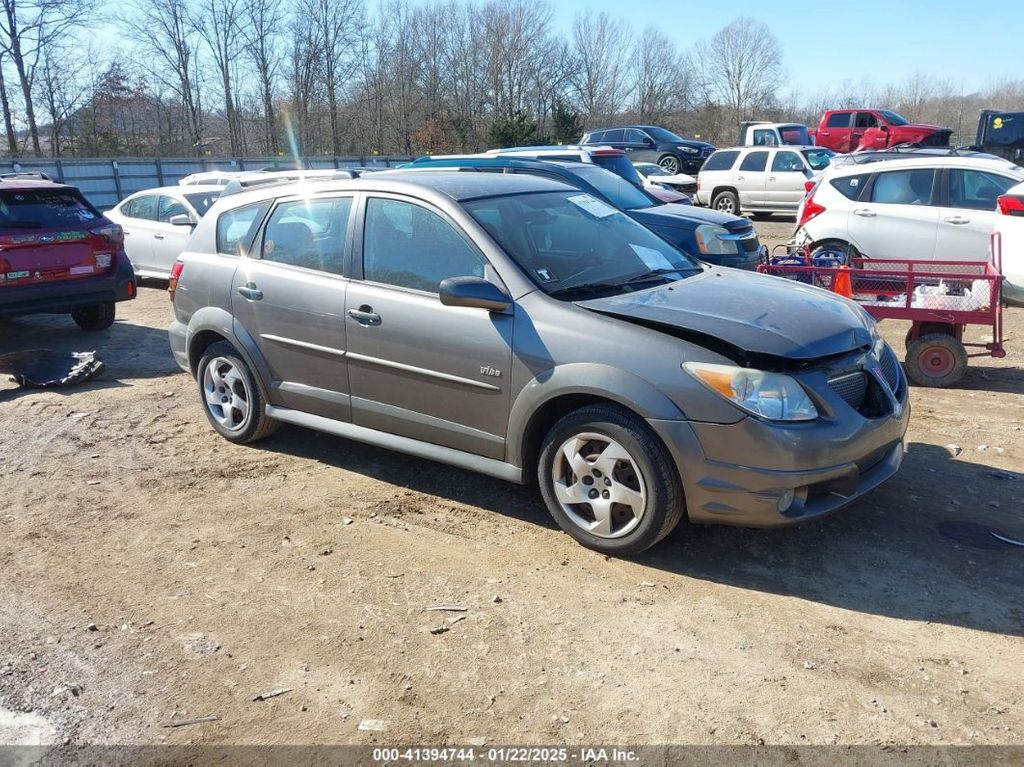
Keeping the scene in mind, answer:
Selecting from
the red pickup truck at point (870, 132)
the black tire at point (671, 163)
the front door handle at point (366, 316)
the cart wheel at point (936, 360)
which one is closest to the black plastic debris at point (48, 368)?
the front door handle at point (366, 316)

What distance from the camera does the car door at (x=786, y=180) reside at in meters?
19.8

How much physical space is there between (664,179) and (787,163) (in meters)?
2.87

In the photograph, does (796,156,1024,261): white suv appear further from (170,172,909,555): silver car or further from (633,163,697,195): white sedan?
(633,163,697,195): white sedan

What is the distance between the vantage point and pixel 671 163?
28.9 m

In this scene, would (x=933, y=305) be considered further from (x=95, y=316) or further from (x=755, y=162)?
(x=755, y=162)

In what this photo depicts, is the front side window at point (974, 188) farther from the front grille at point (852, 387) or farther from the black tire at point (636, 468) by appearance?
the black tire at point (636, 468)

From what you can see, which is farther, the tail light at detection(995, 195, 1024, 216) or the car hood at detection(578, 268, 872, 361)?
the tail light at detection(995, 195, 1024, 216)

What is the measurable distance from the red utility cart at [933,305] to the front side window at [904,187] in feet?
9.67

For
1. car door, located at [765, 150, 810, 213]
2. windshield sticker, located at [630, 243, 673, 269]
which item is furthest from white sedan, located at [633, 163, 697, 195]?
windshield sticker, located at [630, 243, 673, 269]

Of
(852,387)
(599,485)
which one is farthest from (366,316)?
(852,387)

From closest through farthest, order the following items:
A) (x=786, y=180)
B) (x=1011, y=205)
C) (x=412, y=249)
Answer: (x=412, y=249)
(x=1011, y=205)
(x=786, y=180)

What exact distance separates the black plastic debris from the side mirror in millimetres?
5005

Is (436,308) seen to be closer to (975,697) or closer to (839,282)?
(975,697)

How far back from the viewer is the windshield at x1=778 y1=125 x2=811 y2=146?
26.6 meters
